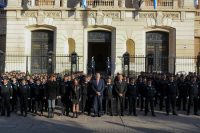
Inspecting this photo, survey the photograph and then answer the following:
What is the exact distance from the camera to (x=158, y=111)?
2097 centimetres

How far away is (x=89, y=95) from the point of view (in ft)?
64.9

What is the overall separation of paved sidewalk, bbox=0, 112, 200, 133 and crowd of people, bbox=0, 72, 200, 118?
1.92 ft

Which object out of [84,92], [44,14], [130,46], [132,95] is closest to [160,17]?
[130,46]

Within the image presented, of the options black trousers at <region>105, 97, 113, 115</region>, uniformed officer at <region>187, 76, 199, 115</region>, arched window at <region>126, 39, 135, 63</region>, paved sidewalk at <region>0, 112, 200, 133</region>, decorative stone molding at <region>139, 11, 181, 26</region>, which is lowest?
paved sidewalk at <region>0, 112, 200, 133</region>

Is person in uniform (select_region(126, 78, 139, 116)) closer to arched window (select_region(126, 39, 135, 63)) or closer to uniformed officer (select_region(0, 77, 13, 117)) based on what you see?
uniformed officer (select_region(0, 77, 13, 117))

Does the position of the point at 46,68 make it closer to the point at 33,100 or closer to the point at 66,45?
the point at 66,45

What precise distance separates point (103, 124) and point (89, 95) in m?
2.98

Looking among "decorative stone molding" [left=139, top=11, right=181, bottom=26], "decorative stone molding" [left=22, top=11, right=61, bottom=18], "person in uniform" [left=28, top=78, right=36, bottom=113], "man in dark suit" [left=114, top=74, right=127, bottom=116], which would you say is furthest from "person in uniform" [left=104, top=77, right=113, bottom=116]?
"decorative stone molding" [left=22, top=11, right=61, bottom=18]

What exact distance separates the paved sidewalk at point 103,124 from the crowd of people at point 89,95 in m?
0.59

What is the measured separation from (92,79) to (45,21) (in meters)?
16.0

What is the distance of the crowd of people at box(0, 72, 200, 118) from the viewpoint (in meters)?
19.1

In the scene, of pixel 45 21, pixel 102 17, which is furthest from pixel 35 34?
pixel 102 17

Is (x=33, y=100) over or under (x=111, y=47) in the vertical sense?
under

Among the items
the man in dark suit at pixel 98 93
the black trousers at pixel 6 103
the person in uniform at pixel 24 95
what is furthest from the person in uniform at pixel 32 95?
the man in dark suit at pixel 98 93
